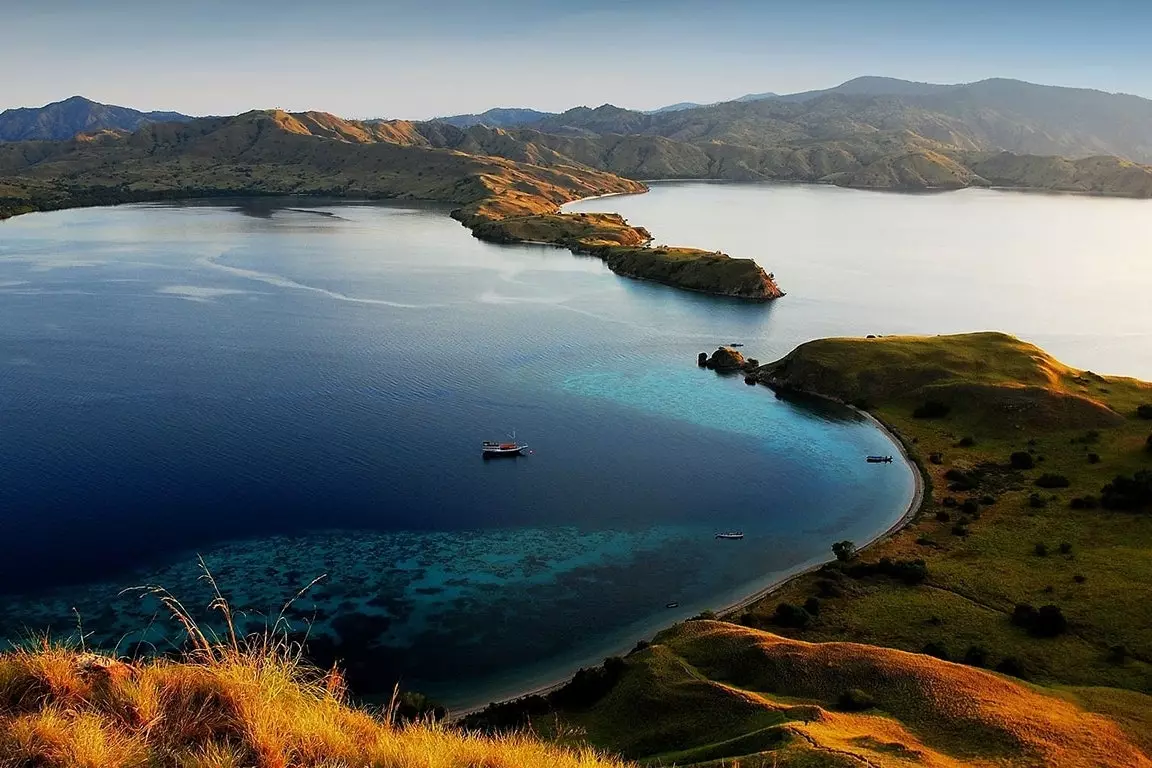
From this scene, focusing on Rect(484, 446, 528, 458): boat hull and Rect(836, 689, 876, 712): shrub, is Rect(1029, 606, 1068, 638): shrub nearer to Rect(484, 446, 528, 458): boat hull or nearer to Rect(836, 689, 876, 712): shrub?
Rect(836, 689, 876, 712): shrub

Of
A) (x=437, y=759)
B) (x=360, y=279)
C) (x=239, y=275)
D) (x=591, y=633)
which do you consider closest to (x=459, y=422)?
(x=591, y=633)

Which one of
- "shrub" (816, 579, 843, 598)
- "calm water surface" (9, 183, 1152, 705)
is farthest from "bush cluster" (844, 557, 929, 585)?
"calm water surface" (9, 183, 1152, 705)

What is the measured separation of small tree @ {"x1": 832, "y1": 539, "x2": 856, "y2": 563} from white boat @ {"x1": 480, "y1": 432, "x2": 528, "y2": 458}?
33.6m

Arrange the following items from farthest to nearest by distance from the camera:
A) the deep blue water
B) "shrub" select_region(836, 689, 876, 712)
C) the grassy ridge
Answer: the deep blue water < "shrub" select_region(836, 689, 876, 712) < the grassy ridge

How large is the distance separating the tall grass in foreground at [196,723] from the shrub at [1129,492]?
2808 inches

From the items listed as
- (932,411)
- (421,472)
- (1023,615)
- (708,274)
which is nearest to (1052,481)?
(932,411)

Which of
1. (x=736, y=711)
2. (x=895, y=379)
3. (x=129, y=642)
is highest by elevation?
(x=895, y=379)

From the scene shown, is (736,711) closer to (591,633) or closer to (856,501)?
(591,633)

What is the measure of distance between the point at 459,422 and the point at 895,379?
189ft

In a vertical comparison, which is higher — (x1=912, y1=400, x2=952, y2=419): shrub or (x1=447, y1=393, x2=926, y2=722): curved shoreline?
(x1=912, y1=400, x2=952, y2=419): shrub

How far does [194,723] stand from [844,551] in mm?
58156

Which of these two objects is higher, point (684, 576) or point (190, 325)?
point (190, 325)

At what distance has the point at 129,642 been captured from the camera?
50.5m

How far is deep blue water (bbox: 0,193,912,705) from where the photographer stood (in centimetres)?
5566
